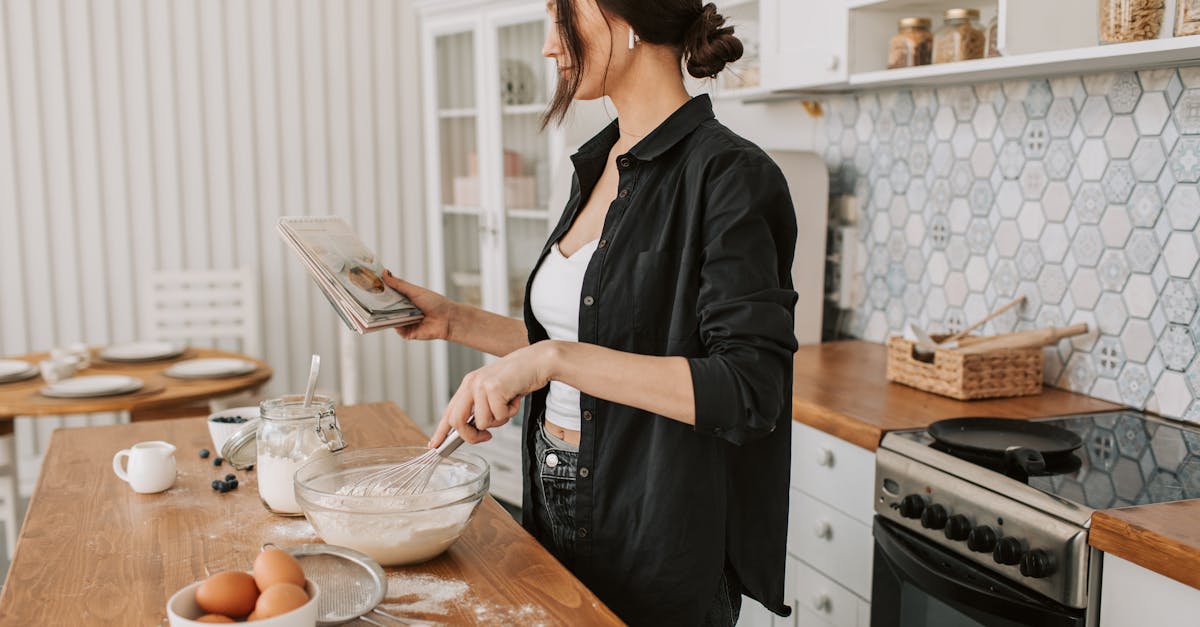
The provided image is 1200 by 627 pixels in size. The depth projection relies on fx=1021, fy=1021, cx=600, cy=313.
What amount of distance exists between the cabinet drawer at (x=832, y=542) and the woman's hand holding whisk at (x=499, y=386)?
1.06 metres

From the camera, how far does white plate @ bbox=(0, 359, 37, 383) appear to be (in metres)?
3.14

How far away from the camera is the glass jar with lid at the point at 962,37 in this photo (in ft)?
7.07

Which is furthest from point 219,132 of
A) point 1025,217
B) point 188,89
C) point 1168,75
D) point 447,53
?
point 1168,75

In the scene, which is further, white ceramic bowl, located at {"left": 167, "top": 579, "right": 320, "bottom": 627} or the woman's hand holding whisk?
the woman's hand holding whisk

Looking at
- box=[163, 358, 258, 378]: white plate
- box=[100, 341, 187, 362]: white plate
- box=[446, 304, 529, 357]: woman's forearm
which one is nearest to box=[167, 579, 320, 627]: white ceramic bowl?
box=[446, 304, 529, 357]: woman's forearm

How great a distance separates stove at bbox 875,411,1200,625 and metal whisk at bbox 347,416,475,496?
90cm

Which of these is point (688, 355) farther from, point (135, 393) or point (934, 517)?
point (135, 393)

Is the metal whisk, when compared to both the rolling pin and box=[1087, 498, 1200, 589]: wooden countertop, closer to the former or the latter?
box=[1087, 498, 1200, 589]: wooden countertop

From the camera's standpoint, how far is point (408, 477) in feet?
4.57

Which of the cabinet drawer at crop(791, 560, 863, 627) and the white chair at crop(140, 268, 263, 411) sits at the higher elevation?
the white chair at crop(140, 268, 263, 411)

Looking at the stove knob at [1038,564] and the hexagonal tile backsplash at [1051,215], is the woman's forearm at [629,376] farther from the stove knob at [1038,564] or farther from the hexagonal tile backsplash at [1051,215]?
the hexagonal tile backsplash at [1051,215]

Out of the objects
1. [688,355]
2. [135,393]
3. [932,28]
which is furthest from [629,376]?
[135,393]

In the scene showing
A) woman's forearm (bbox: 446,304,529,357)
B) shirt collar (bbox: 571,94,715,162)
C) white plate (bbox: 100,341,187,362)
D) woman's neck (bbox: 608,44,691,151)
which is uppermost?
woman's neck (bbox: 608,44,691,151)

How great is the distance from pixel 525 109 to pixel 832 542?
7.86ft
